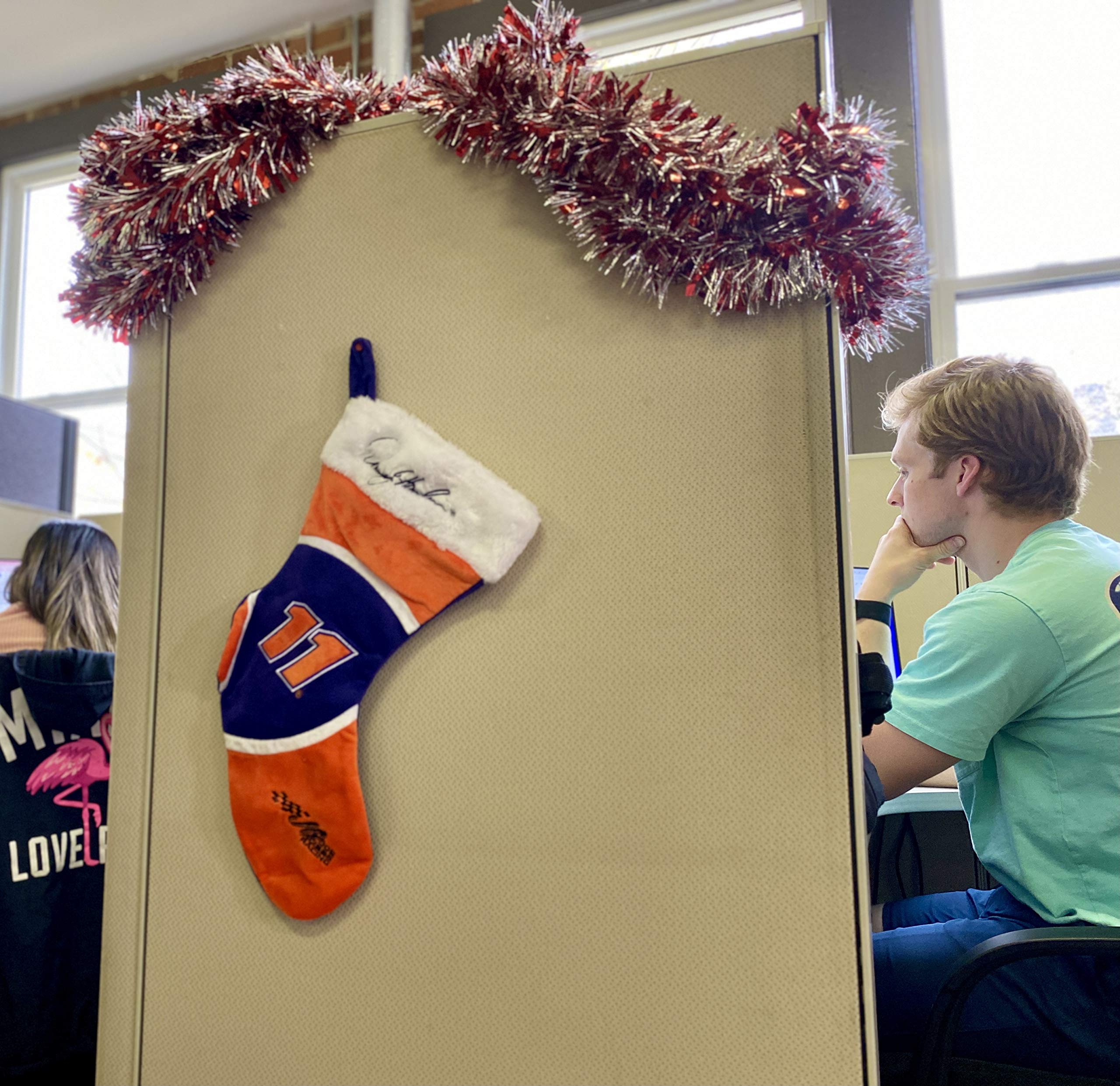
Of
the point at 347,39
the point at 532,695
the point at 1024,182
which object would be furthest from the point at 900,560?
the point at 347,39

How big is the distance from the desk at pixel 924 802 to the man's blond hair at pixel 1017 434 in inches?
21.0

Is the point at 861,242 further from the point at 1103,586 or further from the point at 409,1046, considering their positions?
the point at 409,1046

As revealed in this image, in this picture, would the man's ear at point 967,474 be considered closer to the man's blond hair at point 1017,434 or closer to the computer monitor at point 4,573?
the man's blond hair at point 1017,434

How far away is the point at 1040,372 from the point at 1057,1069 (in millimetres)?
813

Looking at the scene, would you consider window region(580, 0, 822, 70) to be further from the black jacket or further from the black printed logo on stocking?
the black printed logo on stocking

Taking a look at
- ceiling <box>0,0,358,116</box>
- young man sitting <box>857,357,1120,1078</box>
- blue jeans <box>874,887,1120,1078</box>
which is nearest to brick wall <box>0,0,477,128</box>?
ceiling <box>0,0,358,116</box>

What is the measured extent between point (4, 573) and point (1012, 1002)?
2.40 m

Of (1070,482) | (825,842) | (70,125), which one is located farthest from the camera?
(70,125)

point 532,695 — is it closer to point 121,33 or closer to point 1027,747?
point 1027,747

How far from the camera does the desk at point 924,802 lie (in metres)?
1.43

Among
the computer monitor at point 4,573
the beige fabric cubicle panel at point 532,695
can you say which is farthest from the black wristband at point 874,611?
the computer monitor at point 4,573

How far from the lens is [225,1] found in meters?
2.88

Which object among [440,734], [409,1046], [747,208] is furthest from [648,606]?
[409,1046]

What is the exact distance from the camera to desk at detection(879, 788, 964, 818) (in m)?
1.43
